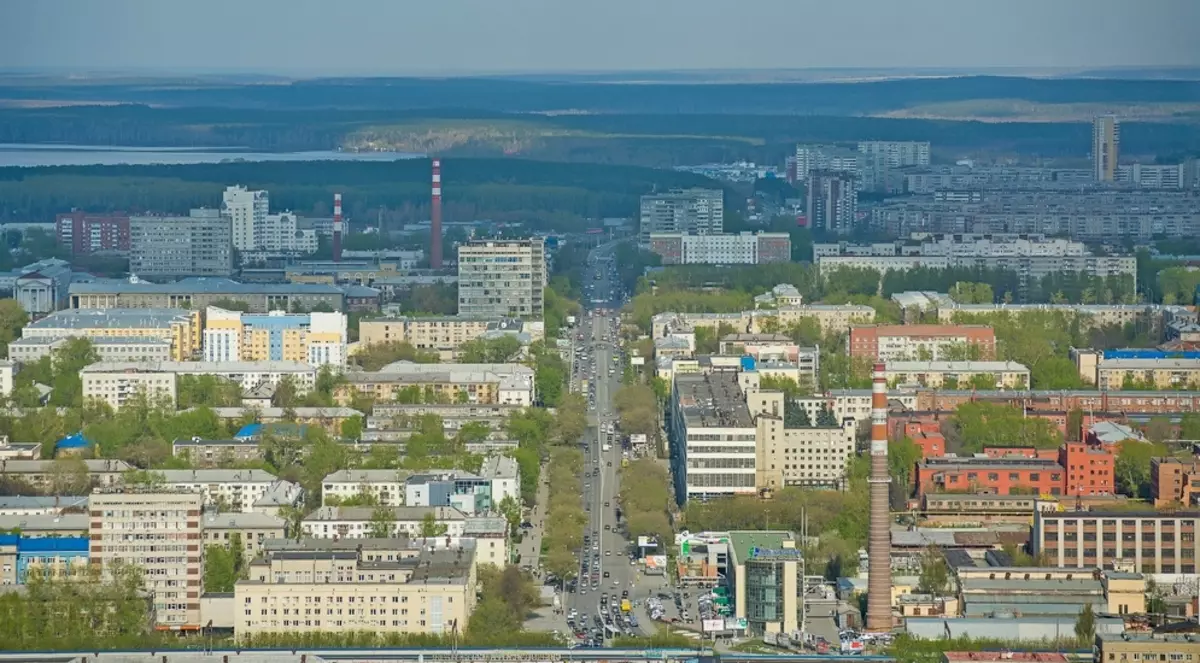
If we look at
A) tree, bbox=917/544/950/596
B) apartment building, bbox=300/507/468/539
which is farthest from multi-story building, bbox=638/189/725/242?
tree, bbox=917/544/950/596

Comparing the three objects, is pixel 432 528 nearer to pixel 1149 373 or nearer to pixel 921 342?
pixel 1149 373

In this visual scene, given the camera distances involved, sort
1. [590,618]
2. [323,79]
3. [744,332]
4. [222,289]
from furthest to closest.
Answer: [323,79] < [222,289] < [744,332] < [590,618]

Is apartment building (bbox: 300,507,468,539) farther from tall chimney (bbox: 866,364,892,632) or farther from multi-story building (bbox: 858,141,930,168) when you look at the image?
multi-story building (bbox: 858,141,930,168)

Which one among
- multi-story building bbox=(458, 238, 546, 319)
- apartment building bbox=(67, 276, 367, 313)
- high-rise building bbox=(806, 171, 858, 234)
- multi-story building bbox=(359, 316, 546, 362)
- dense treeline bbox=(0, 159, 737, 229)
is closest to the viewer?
multi-story building bbox=(359, 316, 546, 362)

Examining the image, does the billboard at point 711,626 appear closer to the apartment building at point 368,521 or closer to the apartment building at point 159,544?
the apartment building at point 368,521

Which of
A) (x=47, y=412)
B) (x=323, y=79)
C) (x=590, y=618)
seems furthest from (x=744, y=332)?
(x=323, y=79)

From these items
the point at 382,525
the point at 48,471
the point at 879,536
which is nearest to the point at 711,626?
the point at 879,536

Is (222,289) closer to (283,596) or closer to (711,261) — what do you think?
(711,261)
